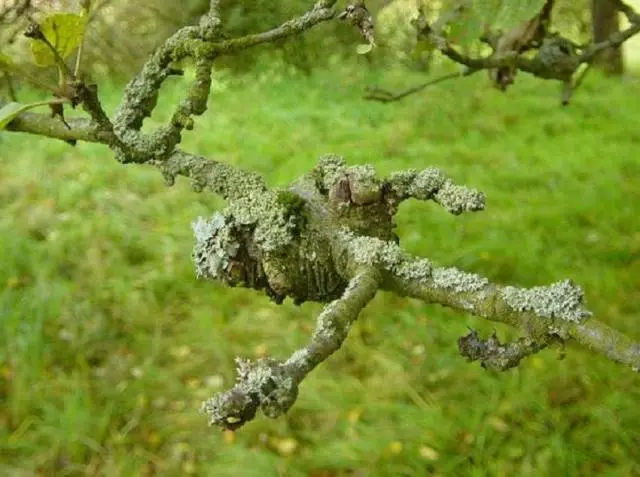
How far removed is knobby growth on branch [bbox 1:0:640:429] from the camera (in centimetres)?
50

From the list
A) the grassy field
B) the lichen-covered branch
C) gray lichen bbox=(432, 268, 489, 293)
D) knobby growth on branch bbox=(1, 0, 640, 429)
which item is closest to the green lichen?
knobby growth on branch bbox=(1, 0, 640, 429)

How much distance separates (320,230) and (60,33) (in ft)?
0.79

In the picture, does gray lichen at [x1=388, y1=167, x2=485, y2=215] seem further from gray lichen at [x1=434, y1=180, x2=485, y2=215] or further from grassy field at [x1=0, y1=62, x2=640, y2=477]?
grassy field at [x1=0, y1=62, x2=640, y2=477]

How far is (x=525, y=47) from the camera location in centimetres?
148

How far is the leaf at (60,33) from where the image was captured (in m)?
0.55

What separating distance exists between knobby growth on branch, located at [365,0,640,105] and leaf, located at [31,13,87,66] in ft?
2.21

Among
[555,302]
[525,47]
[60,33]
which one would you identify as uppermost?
[60,33]

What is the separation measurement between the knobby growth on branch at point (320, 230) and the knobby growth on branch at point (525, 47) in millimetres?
558

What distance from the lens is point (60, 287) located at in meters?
2.87

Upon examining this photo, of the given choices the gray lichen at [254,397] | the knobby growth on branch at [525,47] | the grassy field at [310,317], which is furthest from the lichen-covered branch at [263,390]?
the grassy field at [310,317]

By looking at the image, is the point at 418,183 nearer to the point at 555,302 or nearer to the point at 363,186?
the point at 363,186

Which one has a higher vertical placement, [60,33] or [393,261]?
[60,33]

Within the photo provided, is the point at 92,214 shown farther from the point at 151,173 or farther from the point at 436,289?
the point at 436,289

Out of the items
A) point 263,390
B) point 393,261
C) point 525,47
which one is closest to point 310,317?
point 525,47
